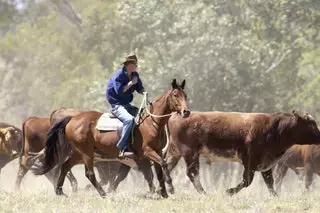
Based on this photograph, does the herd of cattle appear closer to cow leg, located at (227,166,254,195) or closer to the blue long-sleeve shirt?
cow leg, located at (227,166,254,195)

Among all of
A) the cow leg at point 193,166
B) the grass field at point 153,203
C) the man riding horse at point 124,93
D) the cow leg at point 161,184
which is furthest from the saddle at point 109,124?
the cow leg at point 193,166

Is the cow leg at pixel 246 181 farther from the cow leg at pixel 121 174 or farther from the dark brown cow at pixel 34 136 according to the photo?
the dark brown cow at pixel 34 136

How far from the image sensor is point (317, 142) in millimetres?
19078

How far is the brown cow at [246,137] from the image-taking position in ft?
60.7

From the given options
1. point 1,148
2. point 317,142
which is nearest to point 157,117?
point 317,142

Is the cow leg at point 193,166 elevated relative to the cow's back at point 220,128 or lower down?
lower down

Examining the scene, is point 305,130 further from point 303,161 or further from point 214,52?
point 214,52

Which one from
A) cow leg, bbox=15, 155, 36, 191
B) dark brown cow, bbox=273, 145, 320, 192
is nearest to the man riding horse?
cow leg, bbox=15, 155, 36, 191

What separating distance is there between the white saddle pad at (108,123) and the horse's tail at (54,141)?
940mm

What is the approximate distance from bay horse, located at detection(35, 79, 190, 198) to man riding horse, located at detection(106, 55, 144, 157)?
0.62ft

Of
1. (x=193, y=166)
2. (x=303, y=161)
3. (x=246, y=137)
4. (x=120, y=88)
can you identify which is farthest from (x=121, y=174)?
(x=303, y=161)

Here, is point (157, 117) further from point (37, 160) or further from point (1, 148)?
point (1, 148)

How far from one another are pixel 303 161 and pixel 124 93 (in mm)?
8326

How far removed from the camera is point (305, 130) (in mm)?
18891
